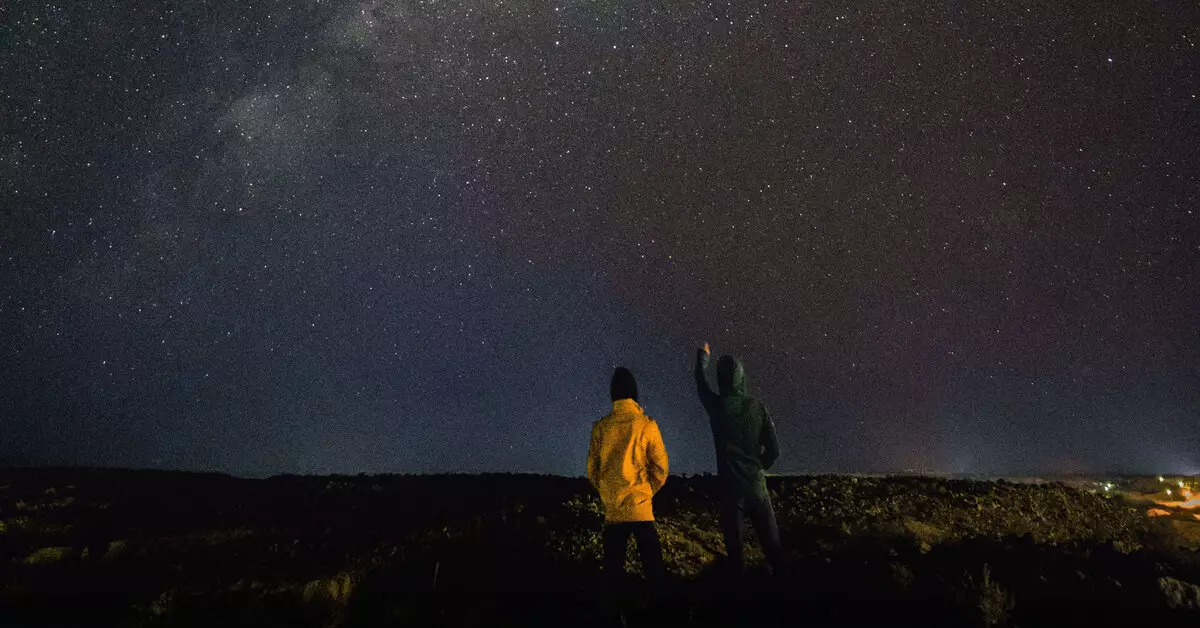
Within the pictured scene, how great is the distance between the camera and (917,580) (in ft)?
21.5

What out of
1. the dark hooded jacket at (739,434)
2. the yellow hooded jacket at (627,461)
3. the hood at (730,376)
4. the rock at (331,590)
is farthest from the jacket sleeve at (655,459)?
the rock at (331,590)

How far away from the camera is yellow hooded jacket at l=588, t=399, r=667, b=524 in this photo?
4.98 metres

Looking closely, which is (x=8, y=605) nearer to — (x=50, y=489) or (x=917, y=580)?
(x=917, y=580)

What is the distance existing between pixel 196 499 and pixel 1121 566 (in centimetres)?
1731

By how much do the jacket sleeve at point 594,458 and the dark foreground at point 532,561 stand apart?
3.75 ft

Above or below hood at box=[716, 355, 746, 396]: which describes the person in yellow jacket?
below

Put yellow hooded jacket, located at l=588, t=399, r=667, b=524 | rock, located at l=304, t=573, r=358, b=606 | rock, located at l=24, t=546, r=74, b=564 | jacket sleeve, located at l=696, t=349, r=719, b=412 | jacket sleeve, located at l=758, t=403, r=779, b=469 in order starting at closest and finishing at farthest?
yellow hooded jacket, located at l=588, t=399, r=667, b=524 → jacket sleeve, located at l=758, t=403, r=779, b=469 → jacket sleeve, located at l=696, t=349, r=719, b=412 → rock, located at l=304, t=573, r=358, b=606 → rock, located at l=24, t=546, r=74, b=564

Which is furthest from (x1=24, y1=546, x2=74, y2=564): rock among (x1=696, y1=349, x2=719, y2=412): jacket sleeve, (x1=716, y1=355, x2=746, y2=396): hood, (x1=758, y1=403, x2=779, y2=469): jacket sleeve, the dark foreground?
(x1=758, y1=403, x2=779, y2=469): jacket sleeve

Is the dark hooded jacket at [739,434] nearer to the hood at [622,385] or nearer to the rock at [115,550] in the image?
the hood at [622,385]

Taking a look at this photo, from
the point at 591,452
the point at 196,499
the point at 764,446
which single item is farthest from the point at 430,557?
the point at 196,499

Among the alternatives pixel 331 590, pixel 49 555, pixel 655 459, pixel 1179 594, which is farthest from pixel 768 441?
pixel 49 555

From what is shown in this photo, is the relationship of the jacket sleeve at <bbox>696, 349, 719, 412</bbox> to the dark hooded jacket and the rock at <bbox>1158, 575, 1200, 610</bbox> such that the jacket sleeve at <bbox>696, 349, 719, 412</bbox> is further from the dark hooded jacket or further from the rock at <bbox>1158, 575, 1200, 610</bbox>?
the rock at <bbox>1158, 575, 1200, 610</bbox>

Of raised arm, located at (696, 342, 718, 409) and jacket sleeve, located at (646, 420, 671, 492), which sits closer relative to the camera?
jacket sleeve, located at (646, 420, 671, 492)

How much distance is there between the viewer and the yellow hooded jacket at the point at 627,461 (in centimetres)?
498
